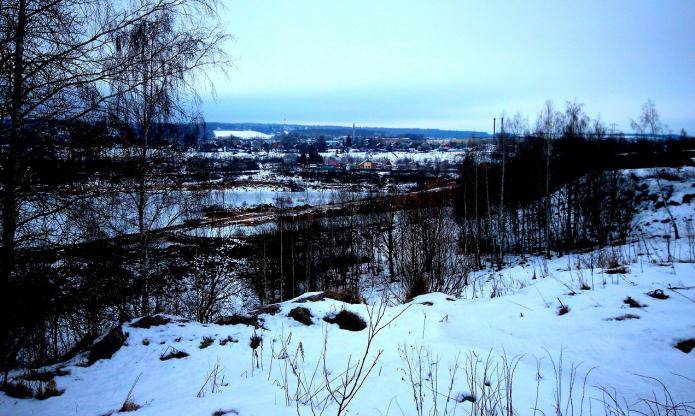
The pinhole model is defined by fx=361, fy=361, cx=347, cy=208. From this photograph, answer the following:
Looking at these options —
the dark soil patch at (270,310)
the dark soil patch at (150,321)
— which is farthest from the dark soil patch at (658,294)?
the dark soil patch at (150,321)

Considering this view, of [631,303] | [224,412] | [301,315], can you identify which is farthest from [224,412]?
[631,303]

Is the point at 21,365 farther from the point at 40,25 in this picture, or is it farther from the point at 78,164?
the point at 40,25

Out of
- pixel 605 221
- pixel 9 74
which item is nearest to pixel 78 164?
pixel 9 74

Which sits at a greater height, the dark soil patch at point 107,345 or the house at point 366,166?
the house at point 366,166

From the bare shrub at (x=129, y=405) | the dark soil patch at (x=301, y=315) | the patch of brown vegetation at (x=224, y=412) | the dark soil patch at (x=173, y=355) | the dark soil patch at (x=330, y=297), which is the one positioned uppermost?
the patch of brown vegetation at (x=224, y=412)

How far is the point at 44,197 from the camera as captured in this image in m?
4.35

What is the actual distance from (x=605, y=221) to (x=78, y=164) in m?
29.0

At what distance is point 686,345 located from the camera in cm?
362

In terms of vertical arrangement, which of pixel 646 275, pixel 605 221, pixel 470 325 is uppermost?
pixel 646 275

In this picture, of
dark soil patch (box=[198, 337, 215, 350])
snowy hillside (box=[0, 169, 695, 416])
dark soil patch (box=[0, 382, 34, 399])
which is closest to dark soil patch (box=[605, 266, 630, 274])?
snowy hillside (box=[0, 169, 695, 416])

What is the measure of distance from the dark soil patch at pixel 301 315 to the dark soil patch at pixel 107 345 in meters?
2.26

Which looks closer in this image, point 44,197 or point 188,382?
point 188,382

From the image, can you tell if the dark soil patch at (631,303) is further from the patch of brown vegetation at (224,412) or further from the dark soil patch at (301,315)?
the patch of brown vegetation at (224,412)

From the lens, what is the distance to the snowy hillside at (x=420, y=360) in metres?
3.07
